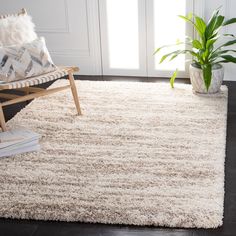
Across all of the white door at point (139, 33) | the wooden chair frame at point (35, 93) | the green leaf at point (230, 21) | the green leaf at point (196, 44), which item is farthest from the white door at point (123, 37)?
the wooden chair frame at point (35, 93)

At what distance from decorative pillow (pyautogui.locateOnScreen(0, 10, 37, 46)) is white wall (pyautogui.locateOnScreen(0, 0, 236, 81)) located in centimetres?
79

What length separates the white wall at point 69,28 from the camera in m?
4.54

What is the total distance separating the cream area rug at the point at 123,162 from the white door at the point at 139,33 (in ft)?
1.47

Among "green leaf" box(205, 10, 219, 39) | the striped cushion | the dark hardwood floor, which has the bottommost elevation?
the dark hardwood floor

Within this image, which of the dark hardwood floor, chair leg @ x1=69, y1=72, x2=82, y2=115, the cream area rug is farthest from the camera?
chair leg @ x1=69, y1=72, x2=82, y2=115

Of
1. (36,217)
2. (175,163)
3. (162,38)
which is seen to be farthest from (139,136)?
(162,38)

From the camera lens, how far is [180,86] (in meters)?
4.25

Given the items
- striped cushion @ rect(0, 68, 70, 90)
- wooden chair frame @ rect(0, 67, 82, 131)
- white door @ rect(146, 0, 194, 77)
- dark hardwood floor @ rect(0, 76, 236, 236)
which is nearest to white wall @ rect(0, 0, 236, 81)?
white door @ rect(146, 0, 194, 77)

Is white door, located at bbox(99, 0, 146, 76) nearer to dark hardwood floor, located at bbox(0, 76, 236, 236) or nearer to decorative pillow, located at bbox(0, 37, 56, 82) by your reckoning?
decorative pillow, located at bbox(0, 37, 56, 82)

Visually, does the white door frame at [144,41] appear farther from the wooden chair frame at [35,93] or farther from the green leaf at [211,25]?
the wooden chair frame at [35,93]

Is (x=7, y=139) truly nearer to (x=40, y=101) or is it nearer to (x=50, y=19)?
(x=40, y=101)

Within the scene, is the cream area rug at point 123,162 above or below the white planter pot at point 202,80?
below

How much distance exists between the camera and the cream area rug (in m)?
2.48

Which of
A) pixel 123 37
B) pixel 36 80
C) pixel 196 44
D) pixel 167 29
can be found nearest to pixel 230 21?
pixel 196 44
